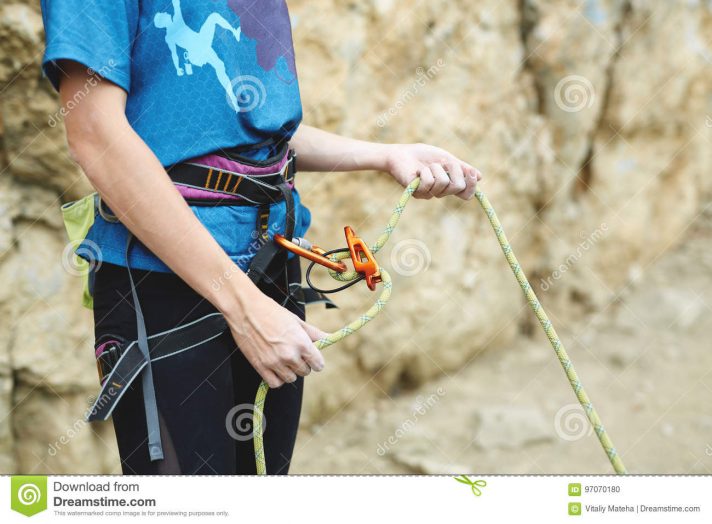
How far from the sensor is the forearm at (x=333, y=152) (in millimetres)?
1229

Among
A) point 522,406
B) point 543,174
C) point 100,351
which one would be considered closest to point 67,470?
point 100,351

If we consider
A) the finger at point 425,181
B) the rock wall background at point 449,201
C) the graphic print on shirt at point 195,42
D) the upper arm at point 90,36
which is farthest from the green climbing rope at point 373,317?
the rock wall background at point 449,201

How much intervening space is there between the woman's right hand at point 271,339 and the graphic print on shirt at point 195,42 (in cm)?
29

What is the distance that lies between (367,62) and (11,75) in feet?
4.09

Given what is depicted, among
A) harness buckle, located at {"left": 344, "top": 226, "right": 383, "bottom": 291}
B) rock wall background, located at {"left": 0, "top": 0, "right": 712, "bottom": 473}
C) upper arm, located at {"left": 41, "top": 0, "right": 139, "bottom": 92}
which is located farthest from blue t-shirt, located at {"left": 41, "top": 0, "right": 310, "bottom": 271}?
rock wall background, located at {"left": 0, "top": 0, "right": 712, "bottom": 473}

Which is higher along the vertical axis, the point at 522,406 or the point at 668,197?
the point at 668,197

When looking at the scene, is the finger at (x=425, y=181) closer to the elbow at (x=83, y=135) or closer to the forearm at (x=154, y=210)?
the forearm at (x=154, y=210)

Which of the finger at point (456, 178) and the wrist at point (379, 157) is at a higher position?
the finger at point (456, 178)

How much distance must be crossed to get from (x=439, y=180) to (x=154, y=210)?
48cm

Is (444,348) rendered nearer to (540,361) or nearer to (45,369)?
(540,361)

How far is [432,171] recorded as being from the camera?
1157 mm

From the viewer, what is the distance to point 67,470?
216cm
